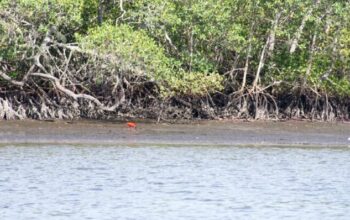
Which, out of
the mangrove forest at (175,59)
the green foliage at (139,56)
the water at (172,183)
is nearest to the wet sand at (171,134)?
the water at (172,183)

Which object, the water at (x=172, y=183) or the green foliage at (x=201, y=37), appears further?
the green foliage at (x=201, y=37)

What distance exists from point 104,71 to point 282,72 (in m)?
4.19

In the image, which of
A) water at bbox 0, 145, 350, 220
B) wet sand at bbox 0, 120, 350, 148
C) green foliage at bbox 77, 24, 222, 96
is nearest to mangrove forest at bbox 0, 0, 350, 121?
green foliage at bbox 77, 24, 222, 96

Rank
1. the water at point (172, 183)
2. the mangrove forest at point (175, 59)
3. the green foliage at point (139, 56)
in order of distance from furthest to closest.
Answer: the mangrove forest at point (175, 59) → the green foliage at point (139, 56) → the water at point (172, 183)

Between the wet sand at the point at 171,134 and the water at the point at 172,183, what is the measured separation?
0.51 m

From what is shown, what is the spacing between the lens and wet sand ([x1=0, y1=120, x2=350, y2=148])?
1930cm

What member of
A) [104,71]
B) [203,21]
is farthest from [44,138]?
[203,21]

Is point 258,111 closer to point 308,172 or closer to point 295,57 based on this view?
point 295,57

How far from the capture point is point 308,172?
659 inches

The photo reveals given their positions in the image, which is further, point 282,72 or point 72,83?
point 282,72

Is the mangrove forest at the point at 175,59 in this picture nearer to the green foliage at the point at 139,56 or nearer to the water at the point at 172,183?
the green foliage at the point at 139,56

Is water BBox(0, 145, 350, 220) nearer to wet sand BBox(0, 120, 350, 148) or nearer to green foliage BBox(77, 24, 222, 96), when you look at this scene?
wet sand BBox(0, 120, 350, 148)

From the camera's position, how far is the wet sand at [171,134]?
63.3 feet

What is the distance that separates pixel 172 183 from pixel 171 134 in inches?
184
